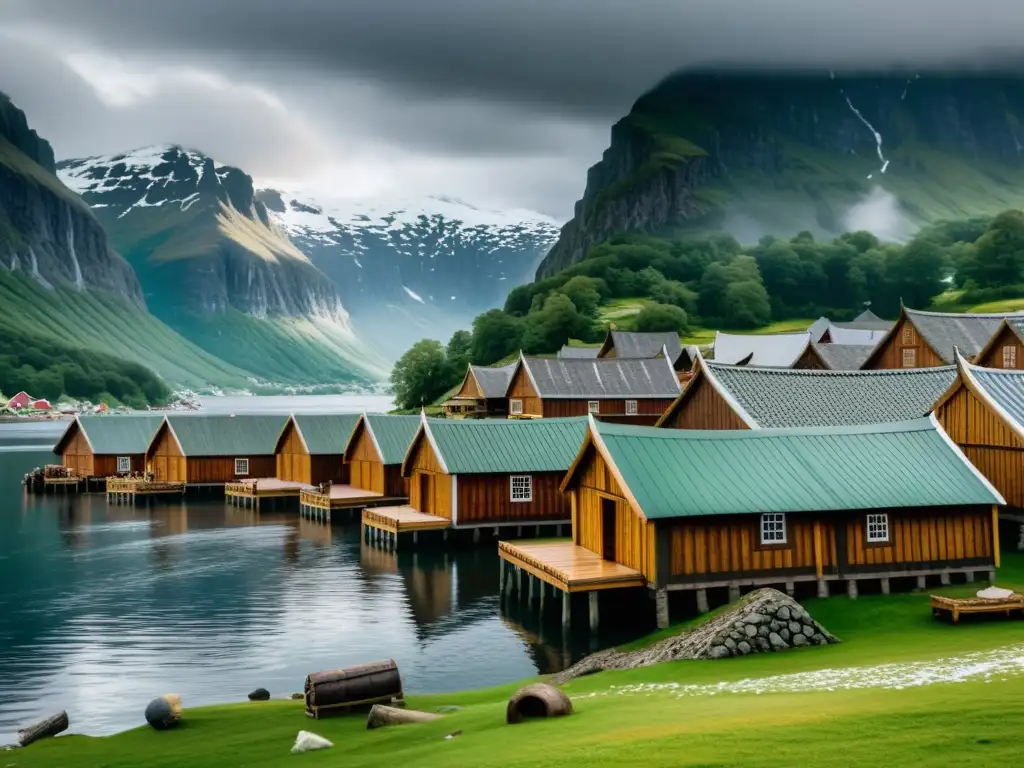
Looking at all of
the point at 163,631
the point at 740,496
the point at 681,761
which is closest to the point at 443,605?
the point at 163,631

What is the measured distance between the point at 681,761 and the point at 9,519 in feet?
219

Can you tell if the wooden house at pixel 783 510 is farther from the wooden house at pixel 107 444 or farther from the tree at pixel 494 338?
the tree at pixel 494 338

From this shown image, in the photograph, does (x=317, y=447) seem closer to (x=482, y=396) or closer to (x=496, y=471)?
(x=496, y=471)

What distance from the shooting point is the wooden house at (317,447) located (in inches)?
2980

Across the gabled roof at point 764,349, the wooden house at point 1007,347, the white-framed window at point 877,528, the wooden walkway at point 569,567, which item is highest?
the gabled roof at point 764,349

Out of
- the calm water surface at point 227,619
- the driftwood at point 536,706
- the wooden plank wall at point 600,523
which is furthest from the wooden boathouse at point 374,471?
the driftwood at point 536,706

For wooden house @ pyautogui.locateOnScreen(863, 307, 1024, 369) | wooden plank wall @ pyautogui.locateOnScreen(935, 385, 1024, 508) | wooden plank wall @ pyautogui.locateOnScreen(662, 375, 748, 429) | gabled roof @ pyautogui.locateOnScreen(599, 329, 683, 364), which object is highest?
gabled roof @ pyautogui.locateOnScreen(599, 329, 683, 364)

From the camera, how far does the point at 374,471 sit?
223 feet

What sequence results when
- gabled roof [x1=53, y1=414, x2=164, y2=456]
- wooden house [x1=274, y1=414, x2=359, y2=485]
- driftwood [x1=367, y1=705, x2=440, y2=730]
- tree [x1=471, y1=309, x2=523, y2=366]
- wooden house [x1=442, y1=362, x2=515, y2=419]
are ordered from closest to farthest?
driftwood [x1=367, y1=705, x2=440, y2=730], wooden house [x1=274, y1=414, x2=359, y2=485], gabled roof [x1=53, y1=414, x2=164, y2=456], wooden house [x1=442, y1=362, x2=515, y2=419], tree [x1=471, y1=309, x2=523, y2=366]

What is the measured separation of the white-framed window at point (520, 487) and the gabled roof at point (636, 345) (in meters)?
69.1

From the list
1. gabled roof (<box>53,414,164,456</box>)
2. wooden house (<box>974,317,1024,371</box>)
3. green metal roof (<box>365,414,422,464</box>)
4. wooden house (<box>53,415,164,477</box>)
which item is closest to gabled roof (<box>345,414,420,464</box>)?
green metal roof (<box>365,414,422,464</box>)

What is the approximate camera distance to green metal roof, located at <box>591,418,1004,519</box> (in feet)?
106

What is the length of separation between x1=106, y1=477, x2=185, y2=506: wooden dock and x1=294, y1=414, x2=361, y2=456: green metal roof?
13059 mm

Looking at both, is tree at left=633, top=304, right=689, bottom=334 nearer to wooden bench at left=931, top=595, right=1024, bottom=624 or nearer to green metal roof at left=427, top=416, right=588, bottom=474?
green metal roof at left=427, top=416, right=588, bottom=474
